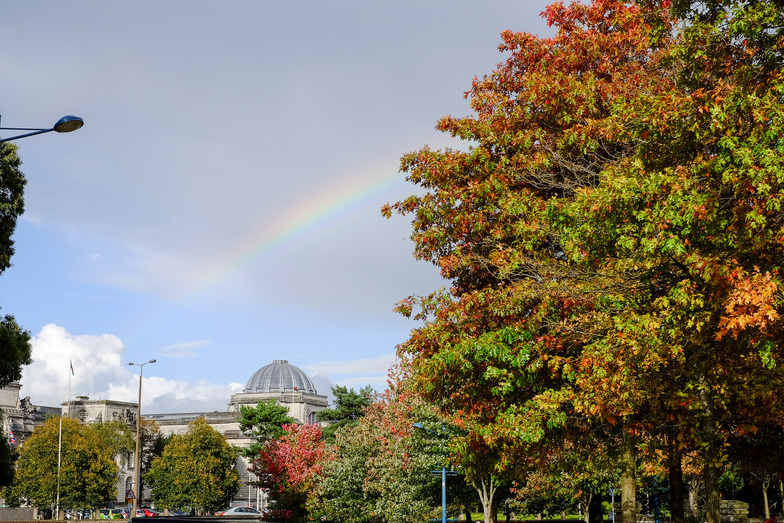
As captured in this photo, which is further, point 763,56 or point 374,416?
point 374,416

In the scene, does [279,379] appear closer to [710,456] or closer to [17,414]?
[17,414]

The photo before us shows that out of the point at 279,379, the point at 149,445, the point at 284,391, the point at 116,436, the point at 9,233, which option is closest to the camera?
the point at 9,233

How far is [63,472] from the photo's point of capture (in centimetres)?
7125

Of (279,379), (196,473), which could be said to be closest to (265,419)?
(196,473)

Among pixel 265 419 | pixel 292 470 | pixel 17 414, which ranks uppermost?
pixel 17 414

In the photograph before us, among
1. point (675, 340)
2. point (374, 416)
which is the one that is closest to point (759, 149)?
point (675, 340)

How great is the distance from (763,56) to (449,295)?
8.49 metres

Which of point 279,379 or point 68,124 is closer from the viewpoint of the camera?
point 68,124

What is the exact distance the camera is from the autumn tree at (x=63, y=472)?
71.1 m

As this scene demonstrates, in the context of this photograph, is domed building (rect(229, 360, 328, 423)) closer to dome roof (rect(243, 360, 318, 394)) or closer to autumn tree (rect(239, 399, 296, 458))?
dome roof (rect(243, 360, 318, 394))

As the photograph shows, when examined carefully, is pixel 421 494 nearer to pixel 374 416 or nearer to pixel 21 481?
pixel 374 416

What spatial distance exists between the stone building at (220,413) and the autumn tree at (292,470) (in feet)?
176

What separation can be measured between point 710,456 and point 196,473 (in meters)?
72.1

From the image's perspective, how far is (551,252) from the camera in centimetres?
1741
